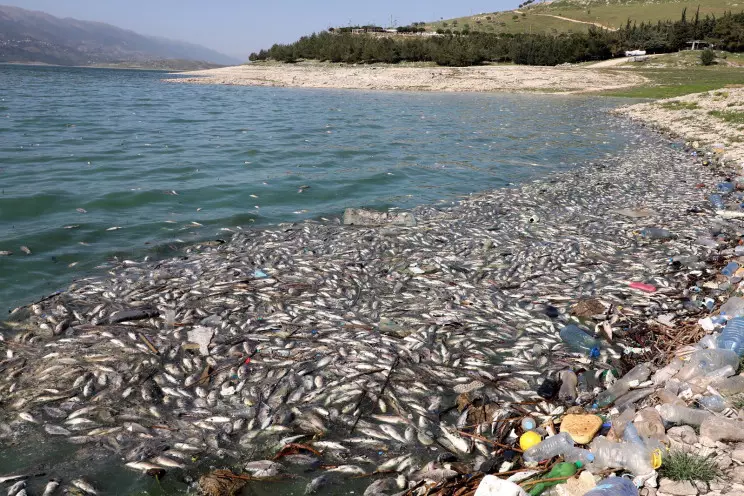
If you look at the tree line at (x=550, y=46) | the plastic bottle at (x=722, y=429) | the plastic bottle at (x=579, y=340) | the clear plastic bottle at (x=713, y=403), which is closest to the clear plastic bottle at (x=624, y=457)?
the plastic bottle at (x=722, y=429)

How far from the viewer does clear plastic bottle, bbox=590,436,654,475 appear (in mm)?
4480

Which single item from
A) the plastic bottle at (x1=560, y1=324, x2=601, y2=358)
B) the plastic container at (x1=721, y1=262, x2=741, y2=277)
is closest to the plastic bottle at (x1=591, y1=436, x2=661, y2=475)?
the plastic bottle at (x1=560, y1=324, x2=601, y2=358)

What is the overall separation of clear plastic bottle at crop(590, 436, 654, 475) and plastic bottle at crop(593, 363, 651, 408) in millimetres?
1525

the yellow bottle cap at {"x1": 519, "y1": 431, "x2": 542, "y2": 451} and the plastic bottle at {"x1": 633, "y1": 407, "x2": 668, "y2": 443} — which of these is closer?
the plastic bottle at {"x1": 633, "y1": 407, "x2": 668, "y2": 443}

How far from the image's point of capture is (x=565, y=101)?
51875mm

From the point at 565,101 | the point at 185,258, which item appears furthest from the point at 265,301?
the point at 565,101

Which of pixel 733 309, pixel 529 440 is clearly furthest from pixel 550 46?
pixel 529 440

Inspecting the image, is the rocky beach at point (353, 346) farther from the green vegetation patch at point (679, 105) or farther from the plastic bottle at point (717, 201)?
the green vegetation patch at point (679, 105)

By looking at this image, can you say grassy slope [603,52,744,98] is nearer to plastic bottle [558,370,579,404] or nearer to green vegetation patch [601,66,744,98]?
green vegetation patch [601,66,744,98]

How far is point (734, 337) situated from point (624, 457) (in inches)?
118

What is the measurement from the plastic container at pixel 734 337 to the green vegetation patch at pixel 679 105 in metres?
36.0

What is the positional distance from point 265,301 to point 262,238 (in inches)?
152

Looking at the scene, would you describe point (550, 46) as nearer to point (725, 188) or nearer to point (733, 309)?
point (725, 188)

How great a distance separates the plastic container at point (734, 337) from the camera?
20.4ft
